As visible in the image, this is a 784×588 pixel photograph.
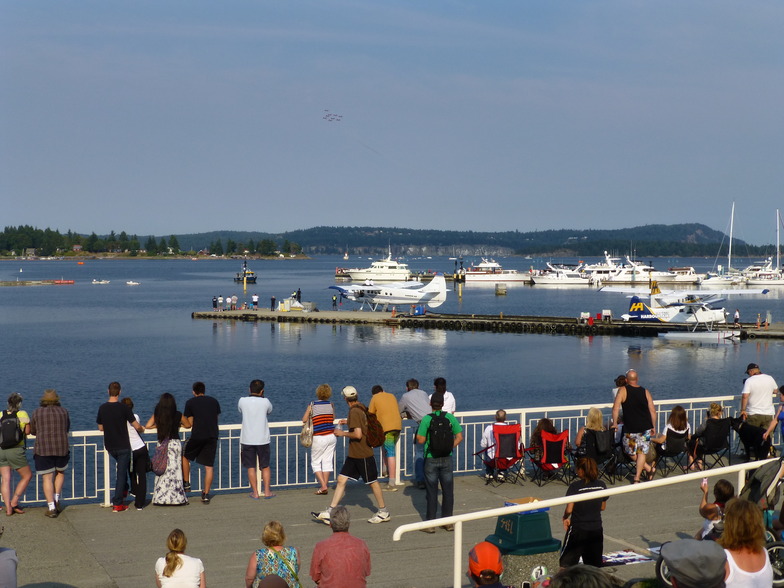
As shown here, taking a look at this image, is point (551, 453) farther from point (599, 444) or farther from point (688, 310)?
point (688, 310)

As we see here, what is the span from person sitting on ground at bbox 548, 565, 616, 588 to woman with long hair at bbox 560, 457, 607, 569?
242cm

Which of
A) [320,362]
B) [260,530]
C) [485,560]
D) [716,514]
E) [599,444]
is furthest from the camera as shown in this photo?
[320,362]

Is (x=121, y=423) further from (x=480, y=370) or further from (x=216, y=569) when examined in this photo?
(x=480, y=370)

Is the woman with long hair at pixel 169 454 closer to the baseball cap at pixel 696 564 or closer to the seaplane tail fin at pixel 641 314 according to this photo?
the baseball cap at pixel 696 564

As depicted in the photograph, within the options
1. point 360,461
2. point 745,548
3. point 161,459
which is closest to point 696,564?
point 745,548

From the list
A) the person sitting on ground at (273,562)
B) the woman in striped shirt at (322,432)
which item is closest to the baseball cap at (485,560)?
the person sitting on ground at (273,562)

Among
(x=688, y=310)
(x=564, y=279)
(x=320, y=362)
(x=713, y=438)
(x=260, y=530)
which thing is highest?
(x=713, y=438)

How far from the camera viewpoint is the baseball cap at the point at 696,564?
17.7 ft

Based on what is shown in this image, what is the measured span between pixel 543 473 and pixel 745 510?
7057 mm

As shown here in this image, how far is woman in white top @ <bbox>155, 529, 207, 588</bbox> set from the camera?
21.2 ft

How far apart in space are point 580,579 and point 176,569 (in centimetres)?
304

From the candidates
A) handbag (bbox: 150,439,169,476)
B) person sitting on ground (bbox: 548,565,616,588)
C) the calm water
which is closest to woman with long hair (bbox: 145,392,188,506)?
handbag (bbox: 150,439,169,476)

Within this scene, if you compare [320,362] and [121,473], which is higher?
[121,473]

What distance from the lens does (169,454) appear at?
423 inches
